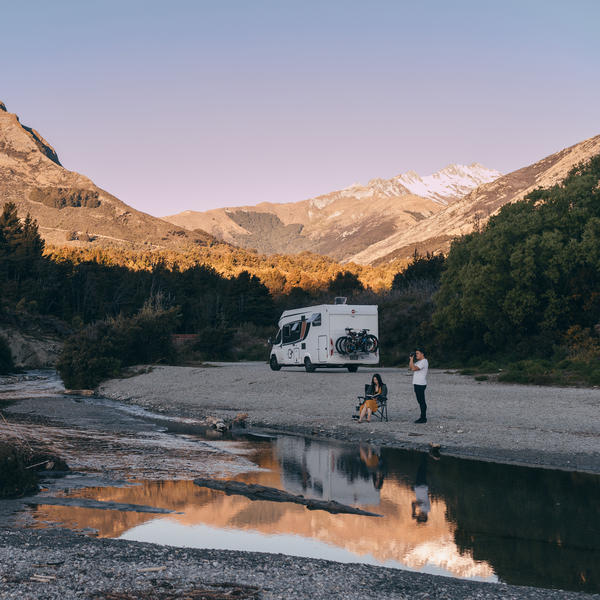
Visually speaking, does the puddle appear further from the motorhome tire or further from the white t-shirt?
the motorhome tire

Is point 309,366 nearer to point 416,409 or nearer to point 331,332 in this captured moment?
point 331,332

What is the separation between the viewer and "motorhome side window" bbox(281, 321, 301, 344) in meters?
36.7

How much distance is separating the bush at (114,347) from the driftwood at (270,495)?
25.0 meters

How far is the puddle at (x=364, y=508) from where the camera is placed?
846 cm

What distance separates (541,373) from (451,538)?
22.2m

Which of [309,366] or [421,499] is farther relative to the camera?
[309,366]

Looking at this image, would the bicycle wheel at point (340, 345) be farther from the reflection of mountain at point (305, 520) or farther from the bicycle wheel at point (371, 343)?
the reflection of mountain at point (305, 520)

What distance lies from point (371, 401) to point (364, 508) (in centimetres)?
848

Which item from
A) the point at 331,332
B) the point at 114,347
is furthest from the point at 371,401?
the point at 114,347

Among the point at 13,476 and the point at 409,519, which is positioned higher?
the point at 13,476

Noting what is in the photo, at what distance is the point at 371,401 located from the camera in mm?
19312

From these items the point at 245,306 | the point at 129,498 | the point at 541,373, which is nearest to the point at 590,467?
the point at 129,498

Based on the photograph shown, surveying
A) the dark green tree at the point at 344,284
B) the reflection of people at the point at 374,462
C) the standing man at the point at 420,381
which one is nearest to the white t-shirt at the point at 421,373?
the standing man at the point at 420,381

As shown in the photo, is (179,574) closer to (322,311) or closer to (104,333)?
(322,311)
